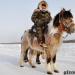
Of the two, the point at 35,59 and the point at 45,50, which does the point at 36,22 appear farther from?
the point at 35,59

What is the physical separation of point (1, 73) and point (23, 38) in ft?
3.58

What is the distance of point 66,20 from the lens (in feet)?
17.4

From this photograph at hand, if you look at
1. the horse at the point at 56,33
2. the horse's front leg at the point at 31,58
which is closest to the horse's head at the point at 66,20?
the horse at the point at 56,33

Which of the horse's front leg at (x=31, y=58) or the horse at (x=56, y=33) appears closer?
the horse at (x=56, y=33)

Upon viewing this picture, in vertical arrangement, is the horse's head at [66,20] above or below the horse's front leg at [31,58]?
above

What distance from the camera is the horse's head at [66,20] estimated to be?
5.29 metres

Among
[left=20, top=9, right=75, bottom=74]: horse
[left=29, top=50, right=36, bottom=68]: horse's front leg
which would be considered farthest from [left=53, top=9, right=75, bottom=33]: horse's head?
[left=29, top=50, right=36, bottom=68]: horse's front leg

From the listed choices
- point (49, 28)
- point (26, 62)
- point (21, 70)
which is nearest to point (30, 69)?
point (21, 70)

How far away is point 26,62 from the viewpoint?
6770mm

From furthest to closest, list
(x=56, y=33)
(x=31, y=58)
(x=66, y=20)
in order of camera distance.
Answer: (x=31, y=58), (x=56, y=33), (x=66, y=20)

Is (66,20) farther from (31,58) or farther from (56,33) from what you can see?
(31,58)

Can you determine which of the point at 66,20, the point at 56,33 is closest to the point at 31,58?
the point at 56,33

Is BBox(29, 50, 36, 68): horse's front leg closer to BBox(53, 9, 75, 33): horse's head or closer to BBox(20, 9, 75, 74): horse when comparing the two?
BBox(20, 9, 75, 74): horse

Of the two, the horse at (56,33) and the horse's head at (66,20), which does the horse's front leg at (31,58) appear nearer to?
the horse at (56,33)
